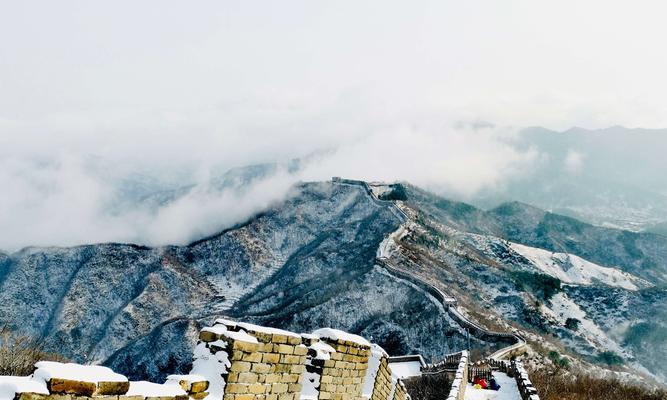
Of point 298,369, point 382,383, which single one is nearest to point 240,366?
point 298,369

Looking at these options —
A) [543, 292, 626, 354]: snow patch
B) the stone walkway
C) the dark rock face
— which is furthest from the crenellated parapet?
[543, 292, 626, 354]: snow patch

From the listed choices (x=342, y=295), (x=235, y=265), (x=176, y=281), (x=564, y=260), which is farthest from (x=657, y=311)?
(x=176, y=281)

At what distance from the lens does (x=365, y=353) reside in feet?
25.5

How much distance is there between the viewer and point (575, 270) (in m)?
126

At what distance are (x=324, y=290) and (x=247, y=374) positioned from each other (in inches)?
3201

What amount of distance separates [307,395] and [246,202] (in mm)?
153973

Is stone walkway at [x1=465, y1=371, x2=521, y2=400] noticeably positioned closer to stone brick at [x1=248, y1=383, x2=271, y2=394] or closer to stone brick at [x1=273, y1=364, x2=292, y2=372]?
stone brick at [x1=273, y1=364, x2=292, y2=372]

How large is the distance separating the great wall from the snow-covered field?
393 ft

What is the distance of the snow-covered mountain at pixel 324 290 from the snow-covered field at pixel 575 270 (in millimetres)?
518

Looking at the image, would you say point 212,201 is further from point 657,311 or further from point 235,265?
point 657,311

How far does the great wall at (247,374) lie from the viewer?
11.8 feet

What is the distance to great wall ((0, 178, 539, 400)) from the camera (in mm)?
3582

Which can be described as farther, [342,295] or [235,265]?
[235,265]

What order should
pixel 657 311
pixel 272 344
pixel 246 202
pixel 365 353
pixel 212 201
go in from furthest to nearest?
pixel 212 201 < pixel 246 202 < pixel 657 311 < pixel 365 353 < pixel 272 344
